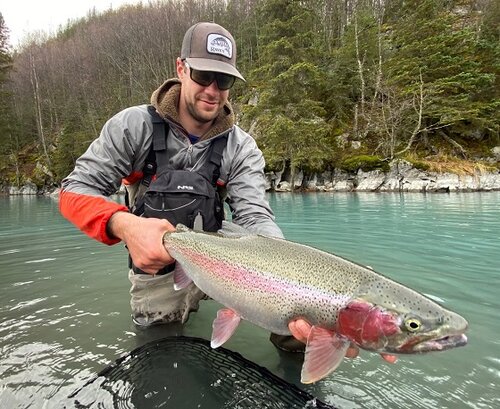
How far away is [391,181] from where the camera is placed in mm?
21188

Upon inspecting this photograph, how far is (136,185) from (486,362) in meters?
2.98

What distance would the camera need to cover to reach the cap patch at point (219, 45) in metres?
2.81

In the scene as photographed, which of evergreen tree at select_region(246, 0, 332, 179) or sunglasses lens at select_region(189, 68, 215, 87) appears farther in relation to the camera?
evergreen tree at select_region(246, 0, 332, 179)

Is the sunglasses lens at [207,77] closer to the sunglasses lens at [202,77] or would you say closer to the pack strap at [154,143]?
the sunglasses lens at [202,77]

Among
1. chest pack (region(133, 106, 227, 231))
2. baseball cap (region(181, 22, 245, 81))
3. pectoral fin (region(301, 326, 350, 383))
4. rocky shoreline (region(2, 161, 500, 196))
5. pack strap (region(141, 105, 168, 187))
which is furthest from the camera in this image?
rocky shoreline (region(2, 161, 500, 196))

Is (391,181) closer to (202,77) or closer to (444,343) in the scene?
(202,77)

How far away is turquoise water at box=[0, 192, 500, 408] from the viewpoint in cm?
233

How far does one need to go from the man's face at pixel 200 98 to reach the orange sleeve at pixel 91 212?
989 mm

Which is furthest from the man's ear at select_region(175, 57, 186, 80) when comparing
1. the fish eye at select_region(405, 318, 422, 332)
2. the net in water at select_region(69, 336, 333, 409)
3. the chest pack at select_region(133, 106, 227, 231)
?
the fish eye at select_region(405, 318, 422, 332)

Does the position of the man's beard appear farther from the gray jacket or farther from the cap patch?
the cap patch

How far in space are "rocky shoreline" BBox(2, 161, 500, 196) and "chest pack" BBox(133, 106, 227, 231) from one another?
19.4 m

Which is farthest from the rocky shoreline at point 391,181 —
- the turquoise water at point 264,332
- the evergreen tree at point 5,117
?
the evergreen tree at point 5,117

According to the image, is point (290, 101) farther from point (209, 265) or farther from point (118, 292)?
point (209, 265)

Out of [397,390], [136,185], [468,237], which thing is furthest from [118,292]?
[468,237]
